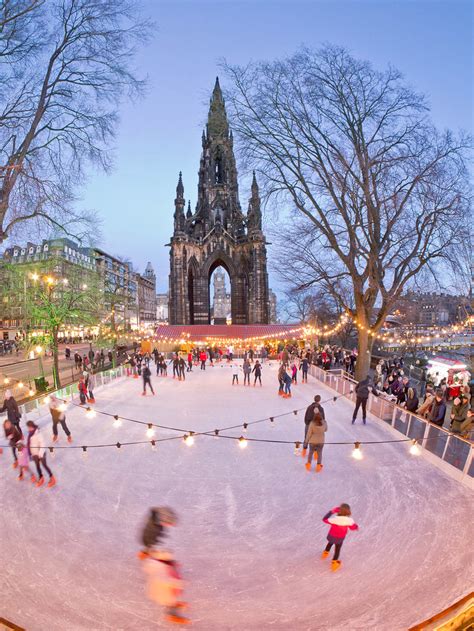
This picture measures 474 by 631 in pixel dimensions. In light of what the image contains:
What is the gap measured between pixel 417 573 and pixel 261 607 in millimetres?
1964

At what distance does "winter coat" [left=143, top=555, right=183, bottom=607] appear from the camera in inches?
144

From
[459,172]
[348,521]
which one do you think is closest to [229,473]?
[348,521]

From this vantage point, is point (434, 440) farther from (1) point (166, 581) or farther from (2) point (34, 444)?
(2) point (34, 444)

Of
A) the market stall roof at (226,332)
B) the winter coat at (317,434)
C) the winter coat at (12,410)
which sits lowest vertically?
the winter coat at (317,434)

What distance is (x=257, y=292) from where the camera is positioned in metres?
46.4

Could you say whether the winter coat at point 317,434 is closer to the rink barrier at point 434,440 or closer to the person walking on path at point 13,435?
the rink barrier at point 434,440

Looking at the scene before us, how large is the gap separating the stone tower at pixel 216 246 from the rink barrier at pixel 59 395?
→ 2784 cm

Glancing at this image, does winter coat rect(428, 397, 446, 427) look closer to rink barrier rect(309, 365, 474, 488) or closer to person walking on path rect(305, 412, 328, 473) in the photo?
rink barrier rect(309, 365, 474, 488)

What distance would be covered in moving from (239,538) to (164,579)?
65.6 inches

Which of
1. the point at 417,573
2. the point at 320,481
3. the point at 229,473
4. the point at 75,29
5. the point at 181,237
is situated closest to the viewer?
the point at 417,573

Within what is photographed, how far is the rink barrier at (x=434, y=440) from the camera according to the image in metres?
6.52

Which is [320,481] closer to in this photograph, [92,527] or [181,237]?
[92,527]

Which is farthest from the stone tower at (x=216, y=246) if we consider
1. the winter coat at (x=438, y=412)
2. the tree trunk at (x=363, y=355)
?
the winter coat at (x=438, y=412)

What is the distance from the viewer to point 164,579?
A: 3.67 meters
